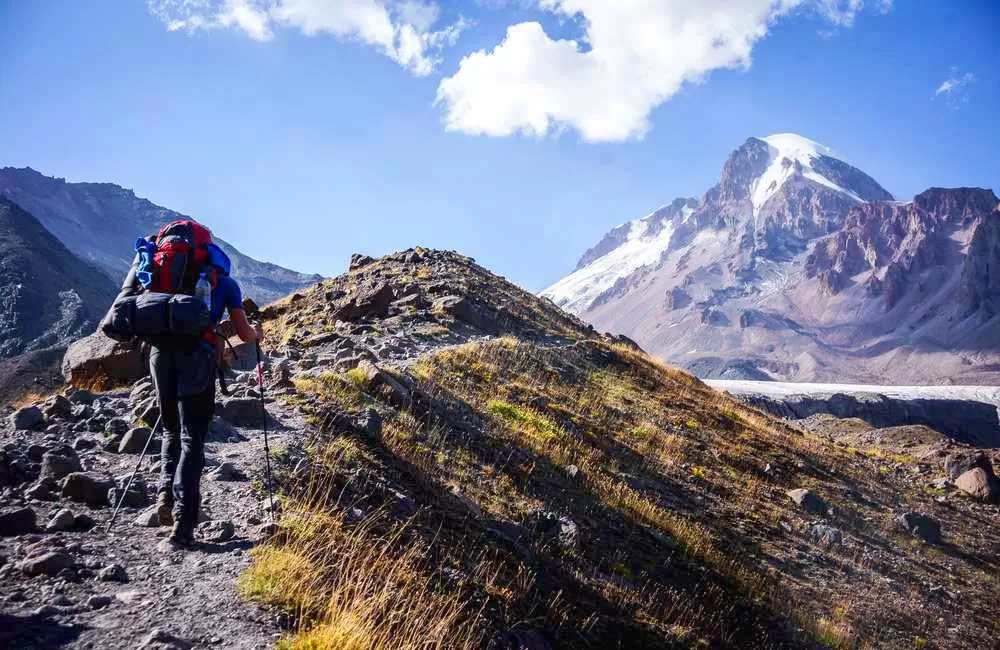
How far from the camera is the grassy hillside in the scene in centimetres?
564

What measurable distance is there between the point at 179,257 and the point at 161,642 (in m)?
3.24

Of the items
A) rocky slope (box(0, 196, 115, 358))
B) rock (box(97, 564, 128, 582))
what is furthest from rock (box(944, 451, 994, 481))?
rocky slope (box(0, 196, 115, 358))

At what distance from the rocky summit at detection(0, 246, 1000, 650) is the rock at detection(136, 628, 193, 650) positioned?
19 mm

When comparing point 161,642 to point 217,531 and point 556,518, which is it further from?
point 556,518

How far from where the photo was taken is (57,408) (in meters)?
8.25

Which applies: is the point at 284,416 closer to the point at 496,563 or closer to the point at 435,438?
the point at 435,438

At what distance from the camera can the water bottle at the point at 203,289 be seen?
6031 mm

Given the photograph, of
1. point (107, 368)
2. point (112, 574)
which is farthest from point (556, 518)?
point (107, 368)

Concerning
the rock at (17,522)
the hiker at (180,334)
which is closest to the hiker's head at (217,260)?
the hiker at (180,334)

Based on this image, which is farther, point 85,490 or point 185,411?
point 85,490

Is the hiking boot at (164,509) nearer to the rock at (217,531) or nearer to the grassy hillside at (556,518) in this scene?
the rock at (217,531)

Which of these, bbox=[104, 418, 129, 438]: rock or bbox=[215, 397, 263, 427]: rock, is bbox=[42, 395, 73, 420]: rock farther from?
bbox=[215, 397, 263, 427]: rock

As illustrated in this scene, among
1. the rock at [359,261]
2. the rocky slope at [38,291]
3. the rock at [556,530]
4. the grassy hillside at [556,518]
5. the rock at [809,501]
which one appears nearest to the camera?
the grassy hillside at [556,518]

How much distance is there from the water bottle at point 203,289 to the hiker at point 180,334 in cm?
3
